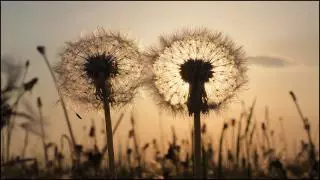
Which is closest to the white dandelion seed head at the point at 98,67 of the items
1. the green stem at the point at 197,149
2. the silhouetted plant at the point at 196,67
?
the silhouetted plant at the point at 196,67

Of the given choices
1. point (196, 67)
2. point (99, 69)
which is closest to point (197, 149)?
point (196, 67)

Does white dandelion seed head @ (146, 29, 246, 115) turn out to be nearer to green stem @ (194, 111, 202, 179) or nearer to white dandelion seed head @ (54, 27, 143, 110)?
white dandelion seed head @ (54, 27, 143, 110)

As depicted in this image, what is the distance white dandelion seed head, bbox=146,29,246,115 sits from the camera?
652 cm

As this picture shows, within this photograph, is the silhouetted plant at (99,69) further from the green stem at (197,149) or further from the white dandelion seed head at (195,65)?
the green stem at (197,149)

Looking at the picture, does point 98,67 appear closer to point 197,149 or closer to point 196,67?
point 196,67

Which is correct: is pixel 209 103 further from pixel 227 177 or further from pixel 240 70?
pixel 227 177

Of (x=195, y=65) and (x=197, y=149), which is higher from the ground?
(x=195, y=65)

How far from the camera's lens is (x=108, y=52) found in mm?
6656

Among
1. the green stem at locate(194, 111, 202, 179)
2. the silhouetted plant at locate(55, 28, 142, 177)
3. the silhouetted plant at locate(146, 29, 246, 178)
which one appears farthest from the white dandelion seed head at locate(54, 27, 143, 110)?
the green stem at locate(194, 111, 202, 179)

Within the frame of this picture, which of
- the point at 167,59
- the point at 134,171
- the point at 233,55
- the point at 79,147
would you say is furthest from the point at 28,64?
the point at 134,171

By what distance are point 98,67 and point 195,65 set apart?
99 cm

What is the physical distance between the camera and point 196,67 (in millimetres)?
6250

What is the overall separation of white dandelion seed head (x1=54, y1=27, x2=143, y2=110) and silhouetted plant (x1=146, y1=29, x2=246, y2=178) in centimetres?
30

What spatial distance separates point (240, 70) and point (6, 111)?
265 cm
